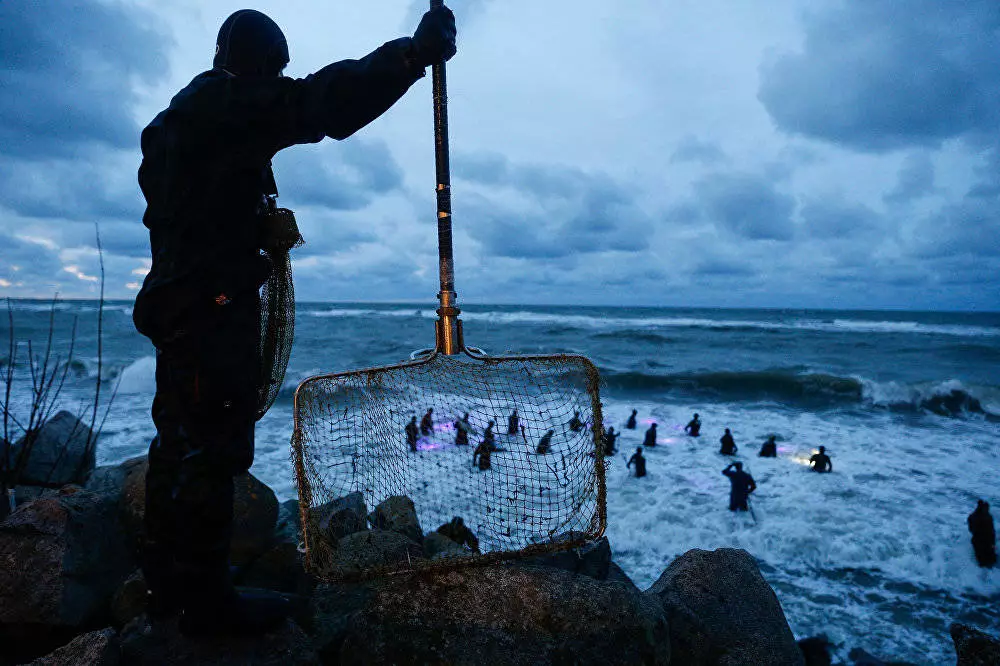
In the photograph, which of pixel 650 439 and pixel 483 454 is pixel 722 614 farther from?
pixel 650 439

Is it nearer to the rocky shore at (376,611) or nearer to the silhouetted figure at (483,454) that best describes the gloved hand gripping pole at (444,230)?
the silhouetted figure at (483,454)

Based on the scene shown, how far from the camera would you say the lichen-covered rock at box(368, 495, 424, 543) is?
4328 millimetres

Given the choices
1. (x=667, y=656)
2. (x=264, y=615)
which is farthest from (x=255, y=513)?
(x=667, y=656)

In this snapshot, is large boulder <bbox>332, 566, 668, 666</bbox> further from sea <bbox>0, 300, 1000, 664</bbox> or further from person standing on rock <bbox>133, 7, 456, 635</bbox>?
sea <bbox>0, 300, 1000, 664</bbox>

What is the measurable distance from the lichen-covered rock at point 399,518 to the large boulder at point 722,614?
2022 millimetres

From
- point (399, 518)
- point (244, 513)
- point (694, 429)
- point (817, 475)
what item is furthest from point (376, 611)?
point (694, 429)

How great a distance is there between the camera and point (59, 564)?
9.20 ft

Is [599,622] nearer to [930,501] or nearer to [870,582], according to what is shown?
[870,582]

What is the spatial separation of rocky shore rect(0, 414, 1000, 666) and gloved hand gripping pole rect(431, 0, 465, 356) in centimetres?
136

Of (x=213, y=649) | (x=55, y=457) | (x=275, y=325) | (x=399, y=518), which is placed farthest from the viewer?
(x=55, y=457)

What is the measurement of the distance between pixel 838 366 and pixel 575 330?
22277 mm

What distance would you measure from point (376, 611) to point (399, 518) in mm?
2157

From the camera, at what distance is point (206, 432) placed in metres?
1.90

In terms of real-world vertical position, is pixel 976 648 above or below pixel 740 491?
above
